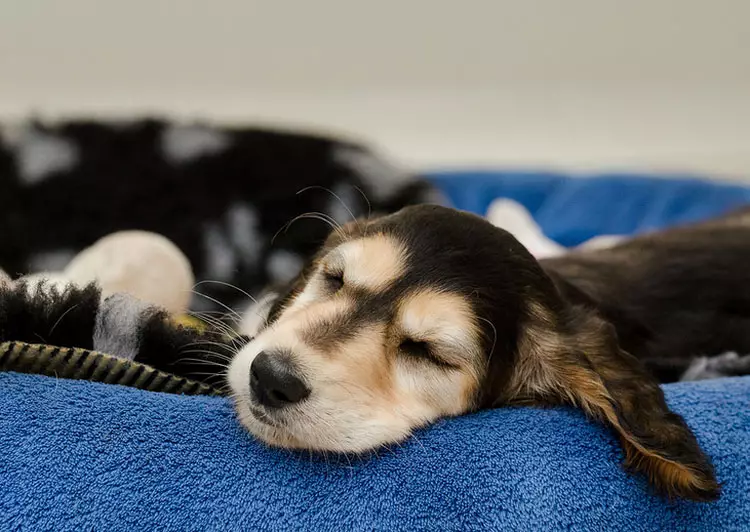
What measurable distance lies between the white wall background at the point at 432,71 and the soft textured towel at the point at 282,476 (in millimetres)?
2506

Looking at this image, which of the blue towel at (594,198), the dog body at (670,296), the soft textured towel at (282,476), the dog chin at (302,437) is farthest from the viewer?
the blue towel at (594,198)

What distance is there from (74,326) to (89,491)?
0.34 m

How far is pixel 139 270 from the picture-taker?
1756 millimetres

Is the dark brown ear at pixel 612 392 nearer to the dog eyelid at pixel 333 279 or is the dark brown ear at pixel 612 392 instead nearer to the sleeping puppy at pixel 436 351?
the sleeping puppy at pixel 436 351

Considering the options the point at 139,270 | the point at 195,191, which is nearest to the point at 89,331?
the point at 139,270

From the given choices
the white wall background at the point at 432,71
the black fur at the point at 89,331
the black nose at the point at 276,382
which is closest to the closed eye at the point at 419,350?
the black nose at the point at 276,382

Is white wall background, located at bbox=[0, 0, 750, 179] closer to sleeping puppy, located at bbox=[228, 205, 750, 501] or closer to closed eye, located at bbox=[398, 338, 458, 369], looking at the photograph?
sleeping puppy, located at bbox=[228, 205, 750, 501]

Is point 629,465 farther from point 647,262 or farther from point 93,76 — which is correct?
point 93,76

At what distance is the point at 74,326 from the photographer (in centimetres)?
125

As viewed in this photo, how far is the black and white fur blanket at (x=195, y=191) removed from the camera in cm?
236

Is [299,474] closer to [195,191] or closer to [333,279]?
[333,279]

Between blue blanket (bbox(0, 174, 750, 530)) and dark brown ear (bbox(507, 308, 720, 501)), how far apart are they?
46 millimetres

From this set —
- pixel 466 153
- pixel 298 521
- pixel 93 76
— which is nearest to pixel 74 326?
pixel 298 521

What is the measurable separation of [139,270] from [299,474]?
86 centimetres
